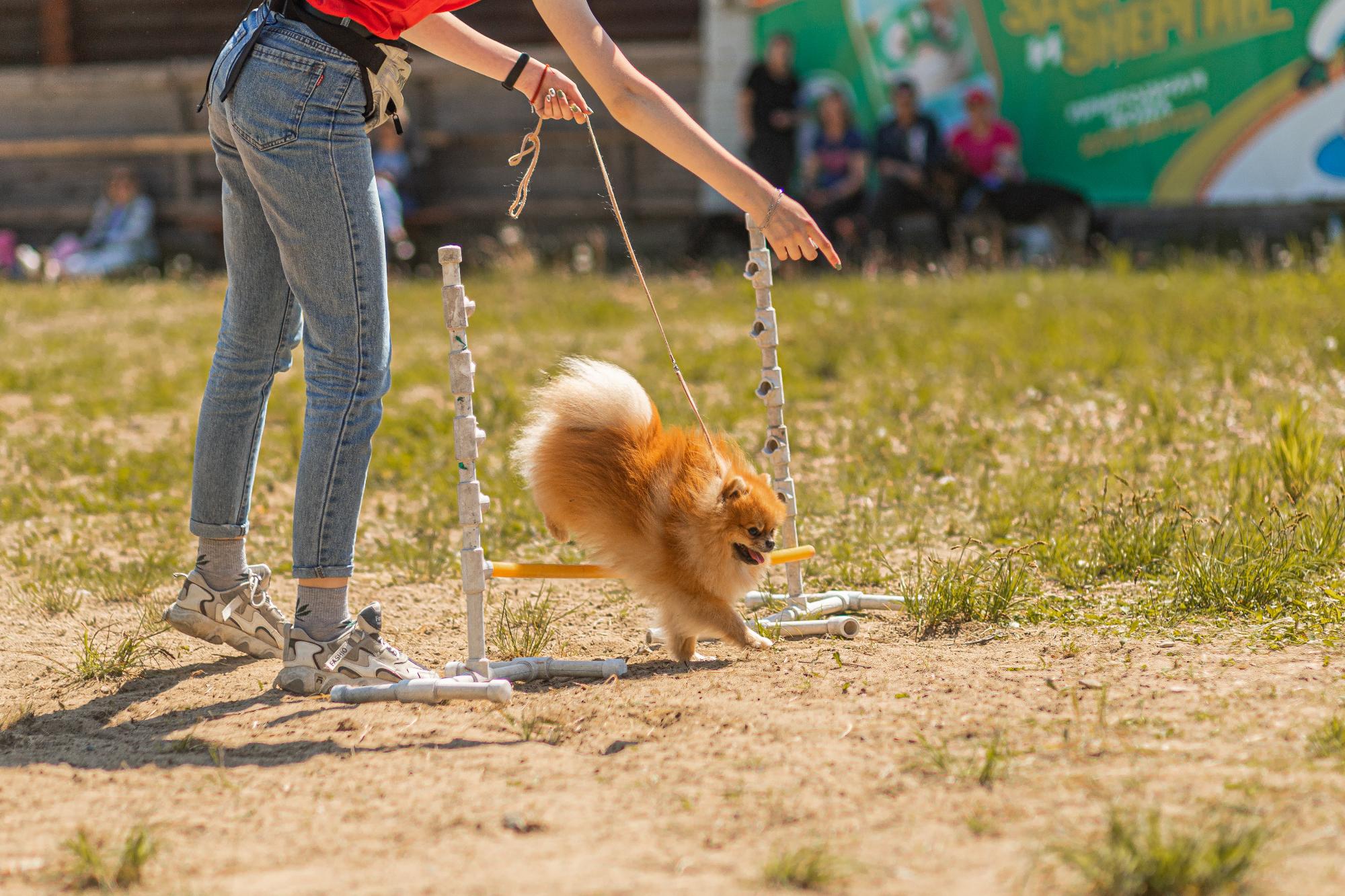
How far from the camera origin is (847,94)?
Answer: 11.8 meters

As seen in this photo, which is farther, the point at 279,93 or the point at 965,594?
the point at 965,594

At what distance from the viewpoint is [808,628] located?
360cm

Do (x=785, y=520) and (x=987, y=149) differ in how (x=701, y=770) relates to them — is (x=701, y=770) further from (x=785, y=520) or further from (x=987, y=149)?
(x=987, y=149)

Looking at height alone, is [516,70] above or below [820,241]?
above

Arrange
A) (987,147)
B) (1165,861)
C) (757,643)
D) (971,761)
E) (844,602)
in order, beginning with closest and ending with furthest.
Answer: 1. (1165,861)
2. (971,761)
3. (757,643)
4. (844,602)
5. (987,147)

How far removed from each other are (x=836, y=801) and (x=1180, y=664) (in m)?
1.14

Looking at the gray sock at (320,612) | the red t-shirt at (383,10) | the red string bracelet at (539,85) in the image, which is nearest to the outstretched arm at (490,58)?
the red string bracelet at (539,85)

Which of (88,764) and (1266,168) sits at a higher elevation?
(1266,168)

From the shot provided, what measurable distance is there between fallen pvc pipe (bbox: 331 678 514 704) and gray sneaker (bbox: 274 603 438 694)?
57 millimetres

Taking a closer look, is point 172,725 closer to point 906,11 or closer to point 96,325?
point 96,325

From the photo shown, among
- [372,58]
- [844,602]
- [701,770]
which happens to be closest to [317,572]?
[701,770]

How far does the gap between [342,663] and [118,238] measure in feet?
36.3

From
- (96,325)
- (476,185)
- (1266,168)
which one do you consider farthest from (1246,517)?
(476,185)

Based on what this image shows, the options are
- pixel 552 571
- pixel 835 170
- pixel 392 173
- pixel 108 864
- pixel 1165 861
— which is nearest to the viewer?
pixel 1165 861
